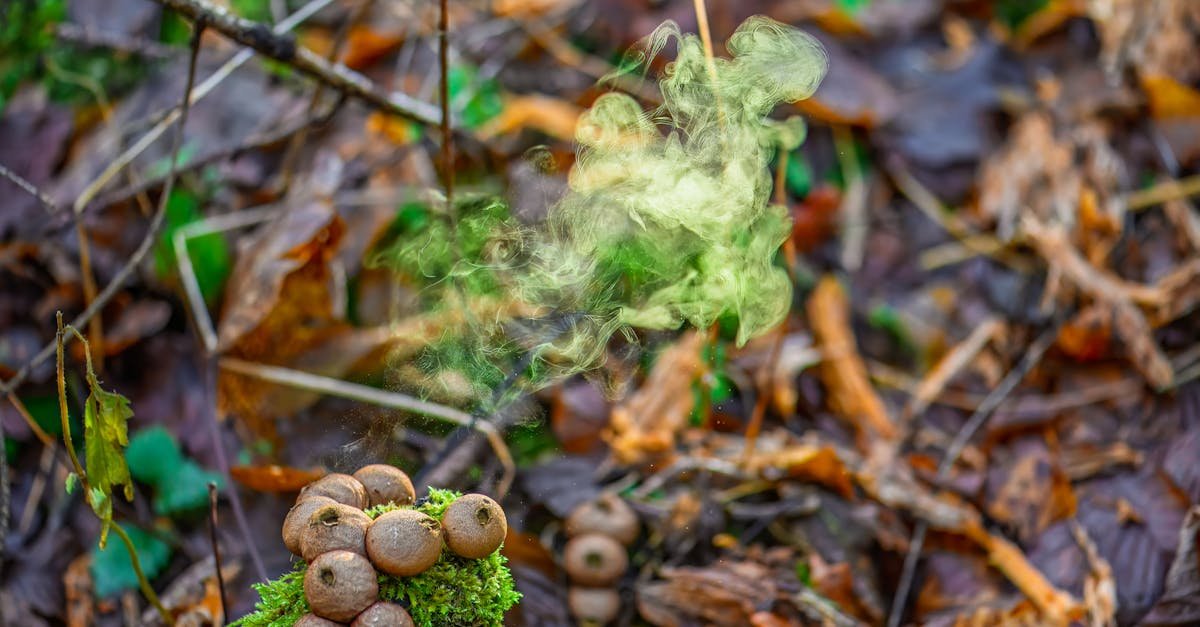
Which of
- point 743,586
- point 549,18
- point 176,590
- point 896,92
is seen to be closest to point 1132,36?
point 896,92

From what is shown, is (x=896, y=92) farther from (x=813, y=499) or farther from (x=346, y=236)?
(x=346, y=236)

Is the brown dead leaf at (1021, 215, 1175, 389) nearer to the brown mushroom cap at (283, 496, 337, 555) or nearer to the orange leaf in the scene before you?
the orange leaf

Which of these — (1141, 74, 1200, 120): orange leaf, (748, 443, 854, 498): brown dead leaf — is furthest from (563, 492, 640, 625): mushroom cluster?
(1141, 74, 1200, 120): orange leaf

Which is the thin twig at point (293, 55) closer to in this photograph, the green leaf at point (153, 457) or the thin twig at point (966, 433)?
the green leaf at point (153, 457)

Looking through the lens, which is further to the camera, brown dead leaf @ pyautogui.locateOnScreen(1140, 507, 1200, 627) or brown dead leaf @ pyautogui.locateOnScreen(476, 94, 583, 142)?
brown dead leaf @ pyautogui.locateOnScreen(476, 94, 583, 142)

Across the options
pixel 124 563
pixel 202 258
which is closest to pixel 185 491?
pixel 124 563

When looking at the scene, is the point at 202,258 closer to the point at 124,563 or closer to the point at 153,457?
the point at 153,457
